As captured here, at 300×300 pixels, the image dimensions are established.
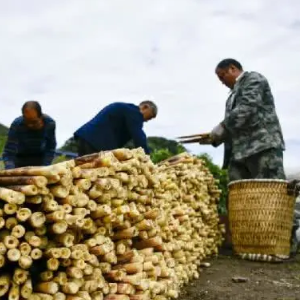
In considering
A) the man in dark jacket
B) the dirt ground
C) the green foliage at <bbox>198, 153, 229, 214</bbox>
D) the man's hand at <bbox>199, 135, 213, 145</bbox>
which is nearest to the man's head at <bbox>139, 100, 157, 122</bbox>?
the man in dark jacket

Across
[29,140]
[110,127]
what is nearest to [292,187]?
[110,127]

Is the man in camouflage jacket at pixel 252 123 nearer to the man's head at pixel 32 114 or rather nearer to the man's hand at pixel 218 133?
the man's hand at pixel 218 133

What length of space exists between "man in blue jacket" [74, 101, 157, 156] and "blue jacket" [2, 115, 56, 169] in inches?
14.5

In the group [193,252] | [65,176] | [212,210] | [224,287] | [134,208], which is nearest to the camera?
[65,176]

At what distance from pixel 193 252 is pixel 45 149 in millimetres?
1953

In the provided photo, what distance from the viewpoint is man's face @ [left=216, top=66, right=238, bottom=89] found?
745 centimetres

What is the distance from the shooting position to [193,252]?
6.50 m

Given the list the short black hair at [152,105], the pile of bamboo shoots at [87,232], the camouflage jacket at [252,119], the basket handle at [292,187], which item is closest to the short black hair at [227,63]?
the camouflage jacket at [252,119]

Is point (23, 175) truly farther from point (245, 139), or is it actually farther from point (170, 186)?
point (245, 139)

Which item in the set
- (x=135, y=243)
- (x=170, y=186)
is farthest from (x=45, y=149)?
(x=135, y=243)

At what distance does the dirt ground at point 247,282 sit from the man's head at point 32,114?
2275 mm

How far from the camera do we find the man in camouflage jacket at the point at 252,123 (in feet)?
23.8

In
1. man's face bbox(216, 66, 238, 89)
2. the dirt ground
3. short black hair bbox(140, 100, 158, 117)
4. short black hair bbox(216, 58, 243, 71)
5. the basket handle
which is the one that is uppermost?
short black hair bbox(216, 58, 243, 71)

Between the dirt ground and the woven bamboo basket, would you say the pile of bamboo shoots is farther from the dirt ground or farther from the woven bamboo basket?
the woven bamboo basket
